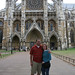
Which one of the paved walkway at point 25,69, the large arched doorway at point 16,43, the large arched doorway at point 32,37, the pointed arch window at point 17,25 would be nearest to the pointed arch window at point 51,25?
the large arched doorway at point 32,37

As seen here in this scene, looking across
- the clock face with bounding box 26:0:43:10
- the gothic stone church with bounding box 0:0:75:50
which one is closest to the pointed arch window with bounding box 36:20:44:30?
the gothic stone church with bounding box 0:0:75:50

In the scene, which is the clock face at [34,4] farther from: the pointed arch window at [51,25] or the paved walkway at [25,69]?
the paved walkway at [25,69]

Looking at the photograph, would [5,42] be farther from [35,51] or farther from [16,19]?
[35,51]

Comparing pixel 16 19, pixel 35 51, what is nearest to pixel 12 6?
pixel 16 19

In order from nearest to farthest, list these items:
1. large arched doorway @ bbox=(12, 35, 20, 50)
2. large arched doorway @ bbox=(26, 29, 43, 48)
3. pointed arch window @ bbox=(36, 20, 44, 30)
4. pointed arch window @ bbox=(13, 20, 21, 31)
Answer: large arched doorway @ bbox=(26, 29, 43, 48)
large arched doorway @ bbox=(12, 35, 20, 50)
pointed arch window @ bbox=(13, 20, 21, 31)
pointed arch window @ bbox=(36, 20, 44, 30)

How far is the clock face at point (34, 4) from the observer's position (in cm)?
4458

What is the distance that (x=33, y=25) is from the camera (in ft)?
136

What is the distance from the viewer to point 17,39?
43469mm

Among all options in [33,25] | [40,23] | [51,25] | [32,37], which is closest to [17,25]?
[33,25]

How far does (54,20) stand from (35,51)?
3847cm

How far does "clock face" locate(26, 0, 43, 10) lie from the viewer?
44.6 metres

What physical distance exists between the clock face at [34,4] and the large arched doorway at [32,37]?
7996mm

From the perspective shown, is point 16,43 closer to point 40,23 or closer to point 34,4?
point 40,23

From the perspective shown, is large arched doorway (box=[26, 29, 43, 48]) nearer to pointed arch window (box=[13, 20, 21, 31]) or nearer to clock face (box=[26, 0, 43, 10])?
pointed arch window (box=[13, 20, 21, 31])
